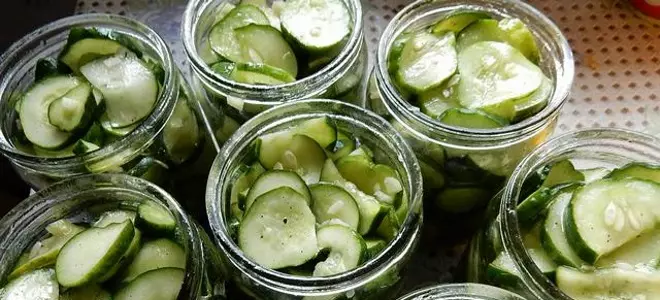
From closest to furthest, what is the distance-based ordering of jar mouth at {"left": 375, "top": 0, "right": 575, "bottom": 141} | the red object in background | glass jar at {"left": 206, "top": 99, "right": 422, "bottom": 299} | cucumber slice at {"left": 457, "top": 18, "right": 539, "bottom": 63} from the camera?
glass jar at {"left": 206, "top": 99, "right": 422, "bottom": 299} < jar mouth at {"left": 375, "top": 0, "right": 575, "bottom": 141} < cucumber slice at {"left": 457, "top": 18, "right": 539, "bottom": 63} < the red object in background

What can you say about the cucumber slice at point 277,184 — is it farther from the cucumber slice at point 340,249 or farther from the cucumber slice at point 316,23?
the cucumber slice at point 316,23

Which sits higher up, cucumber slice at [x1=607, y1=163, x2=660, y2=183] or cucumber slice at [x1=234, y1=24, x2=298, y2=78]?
cucumber slice at [x1=234, y1=24, x2=298, y2=78]

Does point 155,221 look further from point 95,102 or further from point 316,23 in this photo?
point 316,23

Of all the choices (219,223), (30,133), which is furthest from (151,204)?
(30,133)

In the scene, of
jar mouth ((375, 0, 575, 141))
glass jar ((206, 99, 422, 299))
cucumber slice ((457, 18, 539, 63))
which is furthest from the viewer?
cucumber slice ((457, 18, 539, 63))

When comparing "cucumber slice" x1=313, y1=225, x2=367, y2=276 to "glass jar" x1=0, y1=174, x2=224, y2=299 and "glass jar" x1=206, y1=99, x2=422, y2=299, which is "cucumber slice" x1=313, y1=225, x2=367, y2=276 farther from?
"glass jar" x1=0, y1=174, x2=224, y2=299

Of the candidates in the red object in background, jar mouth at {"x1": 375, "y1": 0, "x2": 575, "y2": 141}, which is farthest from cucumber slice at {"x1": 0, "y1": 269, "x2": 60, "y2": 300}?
the red object in background

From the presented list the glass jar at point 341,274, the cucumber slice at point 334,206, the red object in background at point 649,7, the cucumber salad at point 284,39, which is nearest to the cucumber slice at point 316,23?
the cucumber salad at point 284,39
